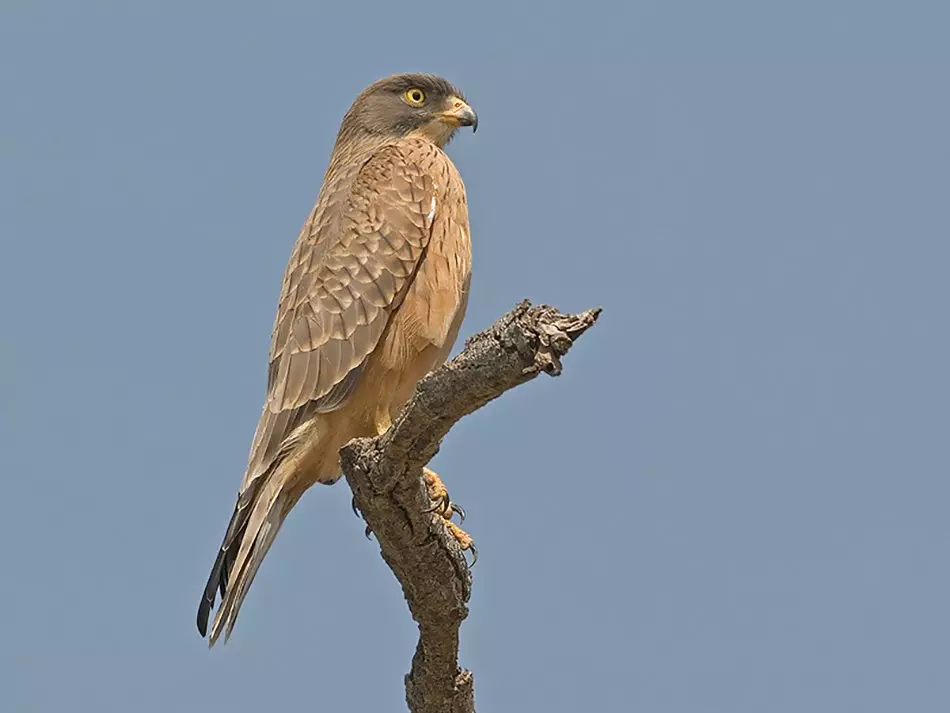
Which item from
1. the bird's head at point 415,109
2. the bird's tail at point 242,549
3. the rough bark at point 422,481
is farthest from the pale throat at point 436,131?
the rough bark at point 422,481

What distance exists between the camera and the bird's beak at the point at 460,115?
311 inches

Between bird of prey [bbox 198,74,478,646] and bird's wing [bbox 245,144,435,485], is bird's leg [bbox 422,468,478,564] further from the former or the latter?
bird's wing [bbox 245,144,435,485]

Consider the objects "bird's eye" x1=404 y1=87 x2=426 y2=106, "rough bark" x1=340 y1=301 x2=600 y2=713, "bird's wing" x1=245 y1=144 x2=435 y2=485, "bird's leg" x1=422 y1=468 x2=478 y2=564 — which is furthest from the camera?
"bird's eye" x1=404 y1=87 x2=426 y2=106

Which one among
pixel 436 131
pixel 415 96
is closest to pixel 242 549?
pixel 436 131

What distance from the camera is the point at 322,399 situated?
6.40 metres

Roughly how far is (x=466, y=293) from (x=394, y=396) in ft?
2.02

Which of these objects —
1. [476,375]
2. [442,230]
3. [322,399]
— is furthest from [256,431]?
[476,375]

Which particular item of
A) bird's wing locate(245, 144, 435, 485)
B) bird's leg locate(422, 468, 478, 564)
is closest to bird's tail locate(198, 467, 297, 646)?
bird's wing locate(245, 144, 435, 485)

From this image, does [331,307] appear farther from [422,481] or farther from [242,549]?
[422,481]

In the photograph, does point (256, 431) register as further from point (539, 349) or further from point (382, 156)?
point (539, 349)

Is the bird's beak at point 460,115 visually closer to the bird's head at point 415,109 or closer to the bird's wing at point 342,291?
the bird's head at point 415,109

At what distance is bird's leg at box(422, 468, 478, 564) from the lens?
5668 mm

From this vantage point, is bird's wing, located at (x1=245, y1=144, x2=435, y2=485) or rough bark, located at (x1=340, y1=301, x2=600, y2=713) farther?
bird's wing, located at (x1=245, y1=144, x2=435, y2=485)

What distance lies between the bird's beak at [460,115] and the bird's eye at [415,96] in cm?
16
